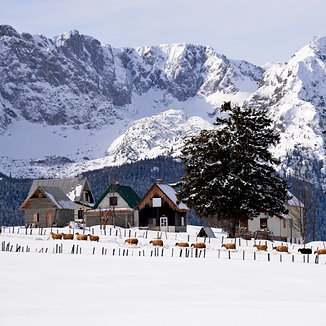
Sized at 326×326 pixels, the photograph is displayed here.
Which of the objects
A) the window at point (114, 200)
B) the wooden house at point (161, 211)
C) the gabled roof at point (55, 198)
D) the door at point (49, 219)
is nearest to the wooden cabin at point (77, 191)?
the gabled roof at point (55, 198)

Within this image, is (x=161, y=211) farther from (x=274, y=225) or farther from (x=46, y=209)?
(x=46, y=209)

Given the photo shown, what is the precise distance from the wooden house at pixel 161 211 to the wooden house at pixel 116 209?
313 centimetres

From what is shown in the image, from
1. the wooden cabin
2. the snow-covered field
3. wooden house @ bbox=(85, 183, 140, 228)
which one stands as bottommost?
the snow-covered field

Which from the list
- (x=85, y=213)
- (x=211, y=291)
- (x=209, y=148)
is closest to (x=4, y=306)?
(x=211, y=291)

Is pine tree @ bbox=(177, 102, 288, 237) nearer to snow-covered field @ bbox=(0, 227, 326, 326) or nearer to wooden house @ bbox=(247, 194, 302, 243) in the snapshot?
snow-covered field @ bbox=(0, 227, 326, 326)

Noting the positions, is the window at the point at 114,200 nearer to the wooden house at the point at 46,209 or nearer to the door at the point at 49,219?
the wooden house at the point at 46,209

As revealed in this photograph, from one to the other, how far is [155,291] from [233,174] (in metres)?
43.6

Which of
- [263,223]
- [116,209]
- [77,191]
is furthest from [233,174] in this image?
[77,191]

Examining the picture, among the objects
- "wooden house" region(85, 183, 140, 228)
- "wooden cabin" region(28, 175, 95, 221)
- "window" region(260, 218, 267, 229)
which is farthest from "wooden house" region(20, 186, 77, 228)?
"window" region(260, 218, 267, 229)

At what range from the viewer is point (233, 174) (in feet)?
238

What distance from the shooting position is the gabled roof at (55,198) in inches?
4293

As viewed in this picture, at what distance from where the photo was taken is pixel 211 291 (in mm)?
30328

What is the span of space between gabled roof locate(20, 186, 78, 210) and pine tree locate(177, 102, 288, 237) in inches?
1471

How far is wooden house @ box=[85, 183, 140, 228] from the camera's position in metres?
111
